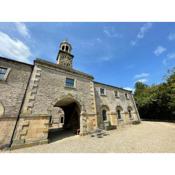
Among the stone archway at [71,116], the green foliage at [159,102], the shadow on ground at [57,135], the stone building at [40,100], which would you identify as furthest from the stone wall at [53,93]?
the green foliage at [159,102]

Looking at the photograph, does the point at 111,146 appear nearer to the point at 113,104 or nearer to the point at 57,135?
the point at 57,135

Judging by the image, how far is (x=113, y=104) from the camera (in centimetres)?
1670

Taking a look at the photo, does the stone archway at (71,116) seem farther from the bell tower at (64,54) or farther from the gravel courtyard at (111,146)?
the bell tower at (64,54)

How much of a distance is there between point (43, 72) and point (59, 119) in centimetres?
1878

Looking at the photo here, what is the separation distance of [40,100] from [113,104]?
11809mm

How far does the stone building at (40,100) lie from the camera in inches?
299

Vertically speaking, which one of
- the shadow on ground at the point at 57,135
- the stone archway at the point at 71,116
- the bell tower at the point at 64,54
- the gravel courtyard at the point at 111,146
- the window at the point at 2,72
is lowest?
the gravel courtyard at the point at 111,146

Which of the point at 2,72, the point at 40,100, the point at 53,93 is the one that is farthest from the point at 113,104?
the point at 2,72

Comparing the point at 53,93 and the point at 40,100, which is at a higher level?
the point at 53,93

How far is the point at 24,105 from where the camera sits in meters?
8.36

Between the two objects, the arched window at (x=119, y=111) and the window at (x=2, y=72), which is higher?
the window at (x=2, y=72)

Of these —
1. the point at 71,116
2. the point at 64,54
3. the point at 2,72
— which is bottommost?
the point at 71,116

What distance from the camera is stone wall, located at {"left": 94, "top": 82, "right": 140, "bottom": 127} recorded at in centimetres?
1513

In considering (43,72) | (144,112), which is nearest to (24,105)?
(43,72)
